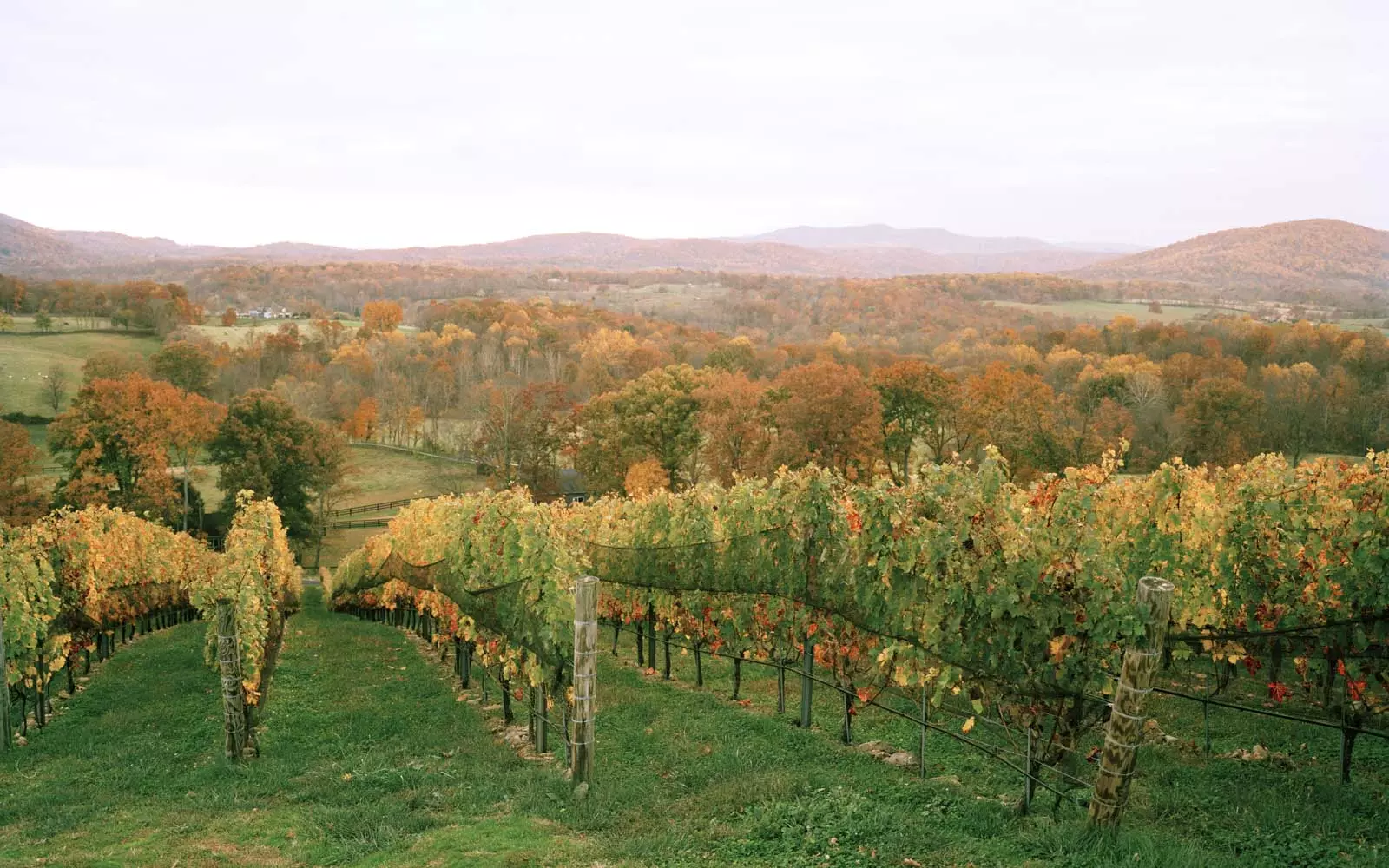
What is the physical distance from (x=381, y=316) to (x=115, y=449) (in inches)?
2900

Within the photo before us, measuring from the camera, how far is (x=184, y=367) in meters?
62.1

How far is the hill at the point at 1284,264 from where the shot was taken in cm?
7959

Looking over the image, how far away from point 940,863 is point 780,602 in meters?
4.72

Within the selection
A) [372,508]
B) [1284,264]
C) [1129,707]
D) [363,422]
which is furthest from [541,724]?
[1284,264]

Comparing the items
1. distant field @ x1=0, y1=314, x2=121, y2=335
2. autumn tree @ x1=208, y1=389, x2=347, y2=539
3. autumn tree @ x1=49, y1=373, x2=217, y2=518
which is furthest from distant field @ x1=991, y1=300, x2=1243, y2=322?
distant field @ x1=0, y1=314, x2=121, y2=335

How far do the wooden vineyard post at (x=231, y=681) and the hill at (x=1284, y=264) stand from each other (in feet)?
262

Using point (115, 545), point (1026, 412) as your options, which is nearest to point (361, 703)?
point (115, 545)

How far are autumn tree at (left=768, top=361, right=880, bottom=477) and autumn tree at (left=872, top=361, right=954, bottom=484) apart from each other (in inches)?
153

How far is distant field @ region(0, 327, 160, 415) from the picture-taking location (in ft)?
195

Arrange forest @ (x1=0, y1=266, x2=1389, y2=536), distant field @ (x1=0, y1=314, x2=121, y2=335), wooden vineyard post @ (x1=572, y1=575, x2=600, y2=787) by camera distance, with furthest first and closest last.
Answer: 1. distant field @ (x1=0, y1=314, x2=121, y2=335)
2. forest @ (x1=0, y1=266, x2=1389, y2=536)
3. wooden vineyard post @ (x1=572, y1=575, x2=600, y2=787)

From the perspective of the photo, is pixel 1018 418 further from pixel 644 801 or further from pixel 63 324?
pixel 63 324

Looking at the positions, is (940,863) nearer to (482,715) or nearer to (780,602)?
(780,602)

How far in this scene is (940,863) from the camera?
5.50 metres

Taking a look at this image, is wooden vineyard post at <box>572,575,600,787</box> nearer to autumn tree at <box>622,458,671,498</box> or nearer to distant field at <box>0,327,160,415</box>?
autumn tree at <box>622,458,671,498</box>
